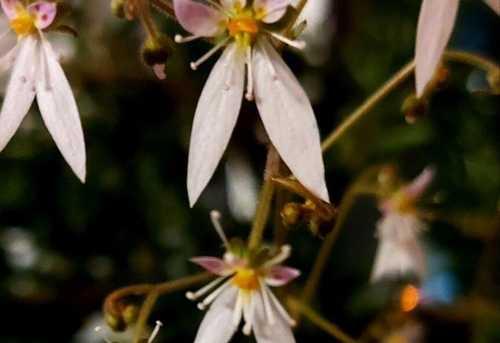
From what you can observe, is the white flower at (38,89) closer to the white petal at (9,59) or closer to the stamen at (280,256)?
the white petal at (9,59)

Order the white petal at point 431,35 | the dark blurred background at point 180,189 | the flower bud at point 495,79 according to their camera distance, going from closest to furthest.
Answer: the white petal at point 431,35 < the flower bud at point 495,79 < the dark blurred background at point 180,189

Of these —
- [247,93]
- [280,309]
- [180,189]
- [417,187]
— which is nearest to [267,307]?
[280,309]

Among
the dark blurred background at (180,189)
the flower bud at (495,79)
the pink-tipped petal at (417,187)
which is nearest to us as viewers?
the flower bud at (495,79)

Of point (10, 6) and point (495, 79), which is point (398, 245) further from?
point (10, 6)

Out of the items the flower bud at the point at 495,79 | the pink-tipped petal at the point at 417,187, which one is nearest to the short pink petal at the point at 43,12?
the flower bud at the point at 495,79

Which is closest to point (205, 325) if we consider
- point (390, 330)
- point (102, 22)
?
point (390, 330)

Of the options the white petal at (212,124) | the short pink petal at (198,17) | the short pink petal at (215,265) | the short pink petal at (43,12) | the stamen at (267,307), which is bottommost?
the stamen at (267,307)

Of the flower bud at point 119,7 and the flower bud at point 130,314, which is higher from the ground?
the flower bud at point 119,7
